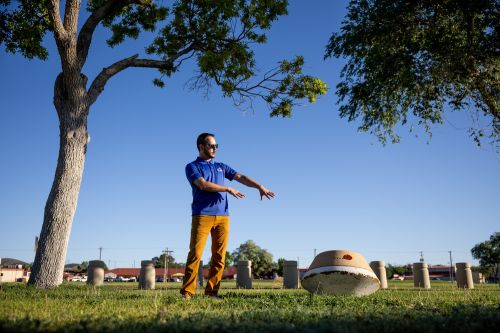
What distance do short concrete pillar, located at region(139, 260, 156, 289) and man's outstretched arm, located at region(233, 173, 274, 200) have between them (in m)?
11.3

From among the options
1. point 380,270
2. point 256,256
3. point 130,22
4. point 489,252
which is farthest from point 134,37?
point 489,252

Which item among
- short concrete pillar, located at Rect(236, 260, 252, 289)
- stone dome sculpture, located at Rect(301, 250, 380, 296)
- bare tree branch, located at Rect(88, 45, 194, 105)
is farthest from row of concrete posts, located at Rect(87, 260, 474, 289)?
stone dome sculpture, located at Rect(301, 250, 380, 296)

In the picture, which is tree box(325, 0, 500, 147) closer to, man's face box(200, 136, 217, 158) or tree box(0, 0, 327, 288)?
tree box(0, 0, 327, 288)

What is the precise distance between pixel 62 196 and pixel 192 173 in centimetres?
504

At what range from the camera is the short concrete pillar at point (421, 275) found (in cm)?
1956

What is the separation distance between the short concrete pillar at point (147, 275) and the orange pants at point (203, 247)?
11.1 m

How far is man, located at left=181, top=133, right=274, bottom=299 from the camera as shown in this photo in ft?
19.8

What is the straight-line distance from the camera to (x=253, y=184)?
270 inches

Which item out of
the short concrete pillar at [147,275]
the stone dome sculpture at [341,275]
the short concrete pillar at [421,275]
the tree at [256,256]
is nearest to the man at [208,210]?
the stone dome sculpture at [341,275]

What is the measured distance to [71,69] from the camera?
34.9ft

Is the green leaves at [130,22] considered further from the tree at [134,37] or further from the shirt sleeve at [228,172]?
the shirt sleeve at [228,172]

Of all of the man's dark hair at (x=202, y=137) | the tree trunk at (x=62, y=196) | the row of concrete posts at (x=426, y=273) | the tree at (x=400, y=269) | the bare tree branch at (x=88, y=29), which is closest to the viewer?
the man's dark hair at (x=202, y=137)

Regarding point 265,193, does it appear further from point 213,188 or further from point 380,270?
point 380,270

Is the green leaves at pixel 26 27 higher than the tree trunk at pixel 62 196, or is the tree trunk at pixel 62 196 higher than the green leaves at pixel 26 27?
the green leaves at pixel 26 27
